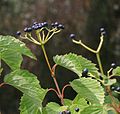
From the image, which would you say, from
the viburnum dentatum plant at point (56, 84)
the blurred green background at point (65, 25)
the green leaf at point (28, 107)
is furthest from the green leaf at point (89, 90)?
the blurred green background at point (65, 25)

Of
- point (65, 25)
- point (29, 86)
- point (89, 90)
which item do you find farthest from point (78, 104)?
point (65, 25)

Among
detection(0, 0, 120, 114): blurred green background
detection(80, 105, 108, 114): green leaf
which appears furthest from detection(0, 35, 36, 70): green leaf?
detection(0, 0, 120, 114): blurred green background

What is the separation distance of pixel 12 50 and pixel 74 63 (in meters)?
0.18

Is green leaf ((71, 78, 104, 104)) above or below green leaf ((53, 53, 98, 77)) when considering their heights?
below

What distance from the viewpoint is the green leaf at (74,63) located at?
1.45m

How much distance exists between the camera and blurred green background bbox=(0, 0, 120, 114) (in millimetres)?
7008

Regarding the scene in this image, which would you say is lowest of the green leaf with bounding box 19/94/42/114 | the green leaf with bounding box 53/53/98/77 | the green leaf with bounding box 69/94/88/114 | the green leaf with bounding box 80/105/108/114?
the green leaf with bounding box 80/105/108/114

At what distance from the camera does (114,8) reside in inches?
289

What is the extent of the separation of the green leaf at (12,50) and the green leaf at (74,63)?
102 mm

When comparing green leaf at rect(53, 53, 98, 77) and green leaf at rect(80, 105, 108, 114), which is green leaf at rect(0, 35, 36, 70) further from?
green leaf at rect(80, 105, 108, 114)

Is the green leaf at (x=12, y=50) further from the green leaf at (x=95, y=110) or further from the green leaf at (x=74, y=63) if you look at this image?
the green leaf at (x=95, y=110)

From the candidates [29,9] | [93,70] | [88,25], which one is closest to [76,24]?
[88,25]

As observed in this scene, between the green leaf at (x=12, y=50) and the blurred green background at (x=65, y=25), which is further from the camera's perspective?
the blurred green background at (x=65, y=25)

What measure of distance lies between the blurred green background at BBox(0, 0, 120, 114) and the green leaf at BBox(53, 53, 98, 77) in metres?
5.37
